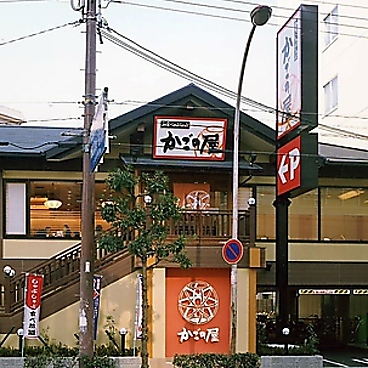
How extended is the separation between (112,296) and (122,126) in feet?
14.3

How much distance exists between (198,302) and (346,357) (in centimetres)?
598

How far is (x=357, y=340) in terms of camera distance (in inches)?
910

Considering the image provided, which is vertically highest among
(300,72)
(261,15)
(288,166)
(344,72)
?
(344,72)

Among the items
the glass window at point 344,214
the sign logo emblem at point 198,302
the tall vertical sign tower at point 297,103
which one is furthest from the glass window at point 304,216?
the sign logo emblem at point 198,302

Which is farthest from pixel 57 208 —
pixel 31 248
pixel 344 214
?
pixel 344 214

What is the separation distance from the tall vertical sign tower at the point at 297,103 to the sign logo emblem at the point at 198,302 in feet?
10.2

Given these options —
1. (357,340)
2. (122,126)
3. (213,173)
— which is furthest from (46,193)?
(357,340)

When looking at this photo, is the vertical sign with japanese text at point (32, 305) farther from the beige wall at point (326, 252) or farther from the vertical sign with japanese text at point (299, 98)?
the beige wall at point (326, 252)

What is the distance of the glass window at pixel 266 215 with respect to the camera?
20.8m

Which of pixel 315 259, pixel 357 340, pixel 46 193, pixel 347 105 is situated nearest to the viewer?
pixel 46 193

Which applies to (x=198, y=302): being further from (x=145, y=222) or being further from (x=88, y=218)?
(x=88, y=218)

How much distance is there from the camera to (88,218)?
1307cm

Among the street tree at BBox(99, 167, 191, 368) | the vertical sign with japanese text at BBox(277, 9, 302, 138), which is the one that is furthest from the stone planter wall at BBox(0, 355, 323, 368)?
the vertical sign with japanese text at BBox(277, 9, 302, 138)

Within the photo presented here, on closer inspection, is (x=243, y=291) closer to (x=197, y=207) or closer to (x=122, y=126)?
(x=197, y=207)
